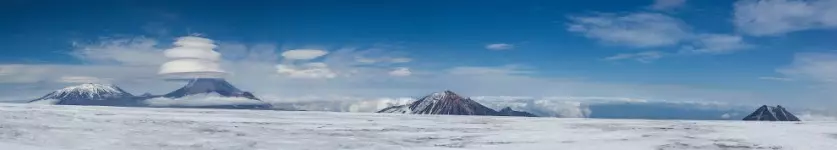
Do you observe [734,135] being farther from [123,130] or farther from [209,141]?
[123,130]

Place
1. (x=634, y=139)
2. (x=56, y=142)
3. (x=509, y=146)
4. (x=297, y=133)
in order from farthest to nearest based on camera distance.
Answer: (x=297, y=133) → (x=634, y=139) → (x=509, y=146) → (x=56, y=142)

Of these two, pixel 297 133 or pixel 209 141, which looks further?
pixel 297 133

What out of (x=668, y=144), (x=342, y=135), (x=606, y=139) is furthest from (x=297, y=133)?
(x=668, y=144)

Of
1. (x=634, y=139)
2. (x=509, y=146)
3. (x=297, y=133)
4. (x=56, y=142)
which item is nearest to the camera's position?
(x=56, y=142)

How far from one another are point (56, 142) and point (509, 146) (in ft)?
36.3

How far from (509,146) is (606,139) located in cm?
420

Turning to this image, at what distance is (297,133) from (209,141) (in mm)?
4308

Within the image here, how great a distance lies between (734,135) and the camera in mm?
22031

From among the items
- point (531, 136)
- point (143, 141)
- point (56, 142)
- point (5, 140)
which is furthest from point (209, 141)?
point (531, 136)

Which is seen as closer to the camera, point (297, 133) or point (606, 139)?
point (606, 139)

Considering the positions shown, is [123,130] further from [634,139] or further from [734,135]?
[734,135]

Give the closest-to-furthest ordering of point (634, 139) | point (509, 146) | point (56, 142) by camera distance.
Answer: point (56, 142) < point (509, 146) < point (634, 139)

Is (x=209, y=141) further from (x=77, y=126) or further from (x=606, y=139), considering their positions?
(x=606, y=139)

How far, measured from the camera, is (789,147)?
17438mm
